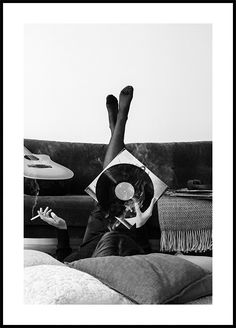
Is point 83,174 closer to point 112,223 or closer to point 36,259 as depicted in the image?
point 112,223

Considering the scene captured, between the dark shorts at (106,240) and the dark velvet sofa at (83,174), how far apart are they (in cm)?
3

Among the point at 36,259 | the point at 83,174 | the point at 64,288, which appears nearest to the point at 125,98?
the point at 83,174

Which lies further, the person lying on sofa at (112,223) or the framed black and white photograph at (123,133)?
the person lying on sofa at (112,223)

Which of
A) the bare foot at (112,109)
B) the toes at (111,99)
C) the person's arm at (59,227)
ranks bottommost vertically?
the person's arm at (59,227)

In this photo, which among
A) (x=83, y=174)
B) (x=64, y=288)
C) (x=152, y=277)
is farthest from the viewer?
(x=83, y=174)

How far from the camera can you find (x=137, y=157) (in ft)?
8.15

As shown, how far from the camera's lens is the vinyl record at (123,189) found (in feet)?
7.95

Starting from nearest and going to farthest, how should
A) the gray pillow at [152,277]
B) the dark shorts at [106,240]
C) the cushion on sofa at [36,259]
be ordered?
the gray pillow at [152,277], the cushion on sofa at [36,259], the dark shorts at [106,240]

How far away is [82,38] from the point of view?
240 cm

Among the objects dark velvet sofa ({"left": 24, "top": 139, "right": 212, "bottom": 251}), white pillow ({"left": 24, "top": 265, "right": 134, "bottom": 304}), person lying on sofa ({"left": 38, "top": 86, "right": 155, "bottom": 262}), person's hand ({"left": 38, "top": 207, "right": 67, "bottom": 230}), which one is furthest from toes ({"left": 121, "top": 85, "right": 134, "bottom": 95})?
white pillow ({"left": 24, "top": 265, "right": 134, "bottom": 304})

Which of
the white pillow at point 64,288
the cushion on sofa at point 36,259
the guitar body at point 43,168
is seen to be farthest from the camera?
the guitar body at point 43,168

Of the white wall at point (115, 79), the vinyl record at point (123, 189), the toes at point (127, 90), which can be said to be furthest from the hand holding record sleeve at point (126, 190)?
the toes at point (127, 90)

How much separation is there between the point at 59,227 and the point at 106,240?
0.72 feet

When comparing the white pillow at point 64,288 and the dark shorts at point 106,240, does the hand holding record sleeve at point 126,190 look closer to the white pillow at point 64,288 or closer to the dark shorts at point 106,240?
the dark shorts at point 106,240
